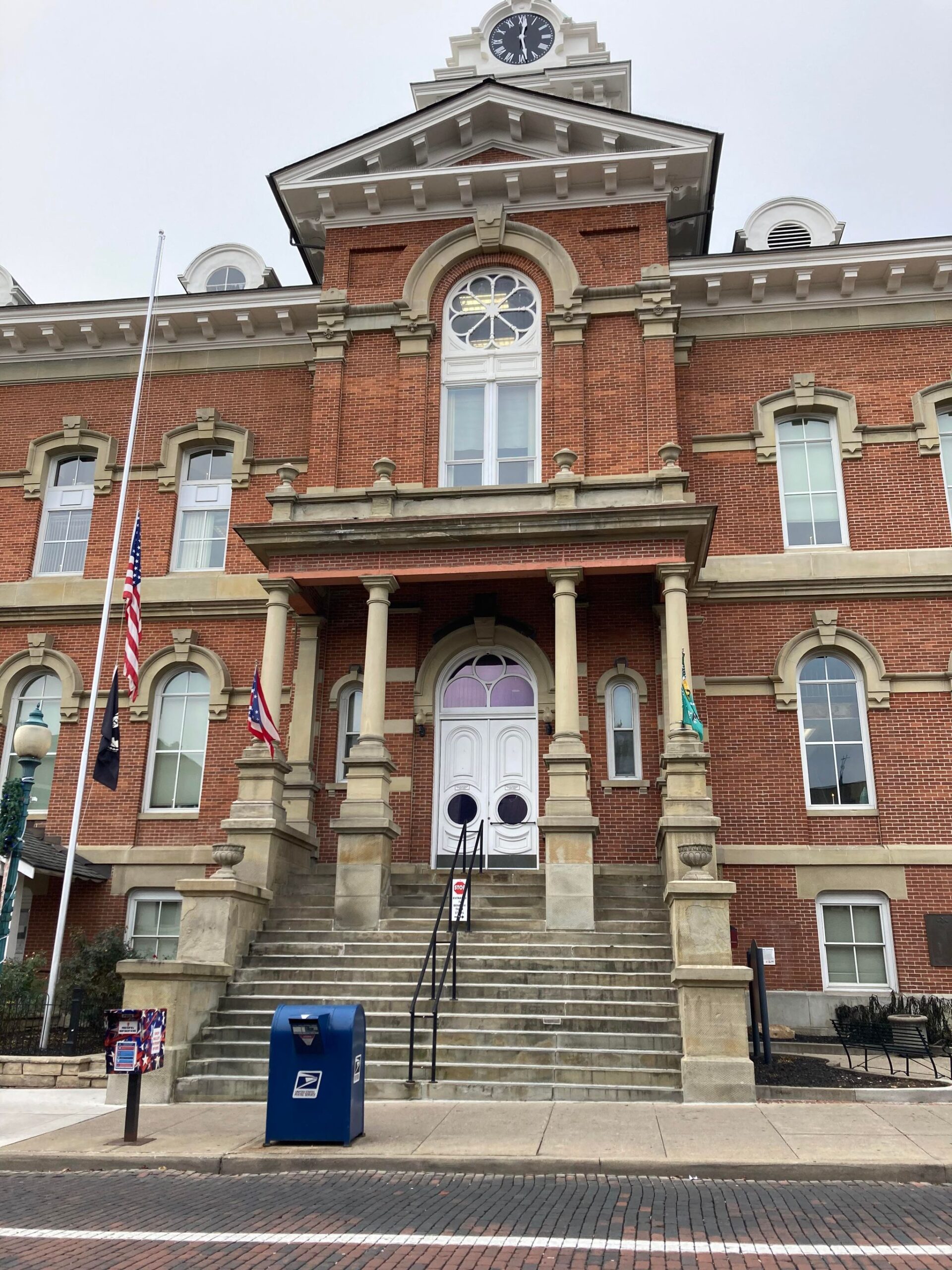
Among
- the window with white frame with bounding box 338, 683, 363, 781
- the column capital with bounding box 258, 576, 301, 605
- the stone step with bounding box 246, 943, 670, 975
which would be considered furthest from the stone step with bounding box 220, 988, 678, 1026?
the column capital with bounding box 258, 576, 301, 605

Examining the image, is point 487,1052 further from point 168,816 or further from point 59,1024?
point 168,816

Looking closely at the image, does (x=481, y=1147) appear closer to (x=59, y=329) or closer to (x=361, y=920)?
(x=361, y=920)

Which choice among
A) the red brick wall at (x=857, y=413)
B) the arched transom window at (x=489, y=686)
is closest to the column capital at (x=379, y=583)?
the arched transom window at (x=489, y=686)

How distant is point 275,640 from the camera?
1591cm

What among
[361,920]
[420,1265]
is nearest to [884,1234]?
[420,1265]

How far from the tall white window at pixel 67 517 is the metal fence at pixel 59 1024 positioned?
830 cm

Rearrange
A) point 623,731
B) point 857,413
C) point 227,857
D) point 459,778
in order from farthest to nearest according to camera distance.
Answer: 1. point 857,413
2. point 459,778
3. point 623,731
4. point 227,857

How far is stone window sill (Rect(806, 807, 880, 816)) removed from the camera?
16.1 meters

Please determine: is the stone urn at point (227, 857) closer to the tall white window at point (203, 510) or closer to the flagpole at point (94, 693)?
the flagpole at point (94, 693)

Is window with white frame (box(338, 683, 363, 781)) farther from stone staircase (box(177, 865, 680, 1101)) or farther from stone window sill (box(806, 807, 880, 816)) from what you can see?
stone window sill (box(806, 807, 880, 816))

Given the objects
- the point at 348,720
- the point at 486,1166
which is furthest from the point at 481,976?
the point at 348,720

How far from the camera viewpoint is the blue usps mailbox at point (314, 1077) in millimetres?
8508

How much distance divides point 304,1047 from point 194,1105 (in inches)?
102

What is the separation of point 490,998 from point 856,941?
661 cm
